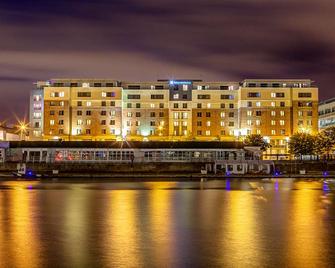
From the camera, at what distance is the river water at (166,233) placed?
17.3 meters

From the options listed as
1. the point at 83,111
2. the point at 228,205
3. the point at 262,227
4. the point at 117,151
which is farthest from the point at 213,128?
the point at 262,227

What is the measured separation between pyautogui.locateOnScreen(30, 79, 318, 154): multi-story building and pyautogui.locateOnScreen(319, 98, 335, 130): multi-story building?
1666 cm

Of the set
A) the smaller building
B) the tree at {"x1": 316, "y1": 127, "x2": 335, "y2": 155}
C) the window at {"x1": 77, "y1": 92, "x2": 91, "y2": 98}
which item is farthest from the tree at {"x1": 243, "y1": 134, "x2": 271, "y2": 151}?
the smaller building

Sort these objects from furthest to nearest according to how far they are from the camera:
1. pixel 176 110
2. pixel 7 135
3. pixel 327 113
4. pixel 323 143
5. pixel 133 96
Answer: pixel 327 113 < pixel 7 135 < pixel 176 110 < pixel 133 96 < pixel 323 143

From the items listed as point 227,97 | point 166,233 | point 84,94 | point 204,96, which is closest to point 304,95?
point 227,97

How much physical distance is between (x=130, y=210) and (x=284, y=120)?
A: 97.4 meters

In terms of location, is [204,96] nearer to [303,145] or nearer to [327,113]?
[303,145]

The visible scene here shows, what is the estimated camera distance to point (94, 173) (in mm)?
79812

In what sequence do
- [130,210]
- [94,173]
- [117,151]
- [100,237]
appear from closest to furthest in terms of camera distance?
[100,237]
[130,210]
[94,173]
[117,151]

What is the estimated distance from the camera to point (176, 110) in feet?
418

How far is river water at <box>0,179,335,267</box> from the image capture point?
17.3m

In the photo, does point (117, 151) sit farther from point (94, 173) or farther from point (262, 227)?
point (262, 227)

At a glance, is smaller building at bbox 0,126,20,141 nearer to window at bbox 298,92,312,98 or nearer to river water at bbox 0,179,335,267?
window at bbox 298,92,312,98

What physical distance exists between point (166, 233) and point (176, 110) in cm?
10540
